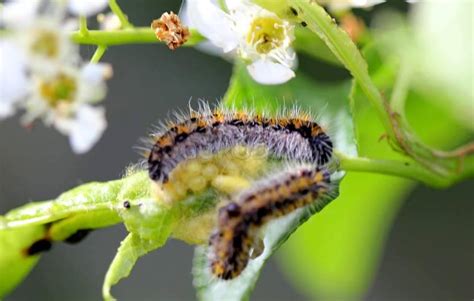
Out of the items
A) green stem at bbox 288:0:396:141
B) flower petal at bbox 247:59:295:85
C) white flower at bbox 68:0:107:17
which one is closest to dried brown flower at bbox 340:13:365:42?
flower petal at bbox 247:59:295:85

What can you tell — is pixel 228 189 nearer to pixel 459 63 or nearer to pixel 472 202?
pixel 459 63

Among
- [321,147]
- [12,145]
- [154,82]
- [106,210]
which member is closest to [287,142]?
[321,147]

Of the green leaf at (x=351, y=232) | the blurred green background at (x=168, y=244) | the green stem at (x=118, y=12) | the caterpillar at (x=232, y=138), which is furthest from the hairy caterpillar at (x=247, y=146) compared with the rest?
the blurred green background at (x=168, y=244)

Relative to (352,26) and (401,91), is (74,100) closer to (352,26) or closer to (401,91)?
(401,91)

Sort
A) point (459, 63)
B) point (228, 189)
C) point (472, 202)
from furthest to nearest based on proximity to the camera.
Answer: point (472, 202) < point (228, 189) < point (459, 63)

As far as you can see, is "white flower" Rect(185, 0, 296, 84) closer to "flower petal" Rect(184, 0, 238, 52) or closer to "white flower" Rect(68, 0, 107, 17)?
"flower petal" Rect(184, 0, 238, 52)

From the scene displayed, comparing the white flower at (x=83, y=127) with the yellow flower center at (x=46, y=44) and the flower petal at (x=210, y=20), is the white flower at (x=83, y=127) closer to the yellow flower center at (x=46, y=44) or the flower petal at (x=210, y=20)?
the yellow flower center at (x=46, y=44)
